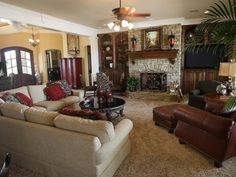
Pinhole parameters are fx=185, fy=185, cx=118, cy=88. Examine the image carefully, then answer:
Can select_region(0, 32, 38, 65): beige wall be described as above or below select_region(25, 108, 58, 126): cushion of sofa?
above

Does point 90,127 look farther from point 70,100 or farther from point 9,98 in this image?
point 70,100

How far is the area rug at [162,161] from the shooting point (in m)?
2.47

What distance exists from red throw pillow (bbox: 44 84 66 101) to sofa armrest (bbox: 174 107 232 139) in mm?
3093

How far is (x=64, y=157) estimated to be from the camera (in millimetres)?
2207

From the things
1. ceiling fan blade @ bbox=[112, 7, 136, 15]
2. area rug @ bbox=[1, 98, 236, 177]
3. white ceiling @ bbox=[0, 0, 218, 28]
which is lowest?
area rug @ bbox=[1, 98, 236, 177]

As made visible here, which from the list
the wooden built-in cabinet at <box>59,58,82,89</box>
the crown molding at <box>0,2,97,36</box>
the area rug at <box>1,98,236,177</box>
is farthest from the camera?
the wooden built-in cabinet at <box>59,58,82,89</box>

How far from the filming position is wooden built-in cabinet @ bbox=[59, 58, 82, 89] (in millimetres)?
8789

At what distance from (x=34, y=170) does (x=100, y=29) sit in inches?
253

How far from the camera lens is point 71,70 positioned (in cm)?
888

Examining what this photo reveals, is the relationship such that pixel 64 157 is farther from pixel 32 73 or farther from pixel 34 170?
pixel 32 73

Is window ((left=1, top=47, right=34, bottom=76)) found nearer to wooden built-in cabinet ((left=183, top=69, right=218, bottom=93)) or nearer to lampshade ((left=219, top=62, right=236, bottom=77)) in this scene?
wooden built-in cabinet ((left=183, top=69, right=218, bottom=93))

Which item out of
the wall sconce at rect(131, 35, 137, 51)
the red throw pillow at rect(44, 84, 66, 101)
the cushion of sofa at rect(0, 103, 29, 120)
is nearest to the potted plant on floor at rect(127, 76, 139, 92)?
the wall sconce at rect(131, 35, 137, 51)

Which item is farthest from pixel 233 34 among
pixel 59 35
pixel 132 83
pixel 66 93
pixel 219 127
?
pixel 59 35

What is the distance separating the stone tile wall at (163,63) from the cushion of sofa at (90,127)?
17.4 feet
